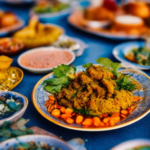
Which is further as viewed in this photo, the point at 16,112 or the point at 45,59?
→ the point at 45,59

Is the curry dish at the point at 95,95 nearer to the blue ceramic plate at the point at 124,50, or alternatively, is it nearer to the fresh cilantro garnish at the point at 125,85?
the fresh cilantro garnish at the point at 125,85

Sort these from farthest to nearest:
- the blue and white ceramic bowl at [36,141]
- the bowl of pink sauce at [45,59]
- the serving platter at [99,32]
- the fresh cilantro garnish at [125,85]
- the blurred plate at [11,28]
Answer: the blurred plate at [11,28]
the serving platter at [99,32]
the bowl of pink sauce at [45,59]
the fresh cilantro garnish at [125,85]
the blue and white ceramic bowl at [36,141]

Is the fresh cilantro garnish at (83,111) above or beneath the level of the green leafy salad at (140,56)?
above

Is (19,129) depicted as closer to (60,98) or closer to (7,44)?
(60,98)

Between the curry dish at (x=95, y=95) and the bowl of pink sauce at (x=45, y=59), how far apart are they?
15.5 inches

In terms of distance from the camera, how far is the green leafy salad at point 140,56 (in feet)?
4.72

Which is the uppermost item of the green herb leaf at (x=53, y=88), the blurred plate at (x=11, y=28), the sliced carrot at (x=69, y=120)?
the sliced carrot at (x=69, y=120)

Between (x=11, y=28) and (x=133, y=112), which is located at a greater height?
(x=133, y=112)

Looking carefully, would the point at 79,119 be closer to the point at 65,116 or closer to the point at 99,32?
the point at 65,116

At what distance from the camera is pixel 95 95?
94cm

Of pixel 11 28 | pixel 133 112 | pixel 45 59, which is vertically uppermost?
pixel 133 112

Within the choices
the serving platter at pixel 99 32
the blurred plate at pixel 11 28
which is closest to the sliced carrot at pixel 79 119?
the serving platter at pixel 99 32

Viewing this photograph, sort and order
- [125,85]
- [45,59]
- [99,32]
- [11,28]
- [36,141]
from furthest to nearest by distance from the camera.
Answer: [11,28], [99,32], [45,59], [125,85], [36,141]

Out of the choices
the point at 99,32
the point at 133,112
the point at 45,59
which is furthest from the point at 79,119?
the point at 99,32
